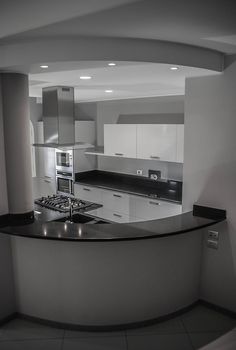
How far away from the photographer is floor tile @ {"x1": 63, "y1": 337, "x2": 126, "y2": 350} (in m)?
2.60

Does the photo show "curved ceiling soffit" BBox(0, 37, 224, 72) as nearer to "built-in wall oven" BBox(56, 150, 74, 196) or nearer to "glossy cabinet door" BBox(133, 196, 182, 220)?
"glossy cabinet door" BBox(133, 196, 182, 220)

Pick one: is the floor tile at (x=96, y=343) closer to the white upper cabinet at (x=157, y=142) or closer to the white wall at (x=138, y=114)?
the white upper cabinet at (x=157, y=142)

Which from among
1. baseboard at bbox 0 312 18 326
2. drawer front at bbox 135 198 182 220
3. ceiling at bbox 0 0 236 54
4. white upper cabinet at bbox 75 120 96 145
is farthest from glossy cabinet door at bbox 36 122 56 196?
ceiling at bbox 0 0 236 54

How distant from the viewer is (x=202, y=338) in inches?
107

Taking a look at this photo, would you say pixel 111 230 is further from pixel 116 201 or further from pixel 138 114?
pixel 138 114

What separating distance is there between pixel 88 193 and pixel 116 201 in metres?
0.71

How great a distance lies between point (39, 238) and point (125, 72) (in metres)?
1.64

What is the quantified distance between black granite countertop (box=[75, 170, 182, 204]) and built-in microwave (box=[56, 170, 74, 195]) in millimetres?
135

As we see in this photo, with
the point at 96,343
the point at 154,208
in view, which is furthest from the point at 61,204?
the point at 96,343

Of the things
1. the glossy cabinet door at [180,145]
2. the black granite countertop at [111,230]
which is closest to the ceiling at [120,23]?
the black granite countertop at [111,230]

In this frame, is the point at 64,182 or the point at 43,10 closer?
the point at 43,10

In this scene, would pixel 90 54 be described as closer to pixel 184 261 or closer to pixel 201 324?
pixel 184 261

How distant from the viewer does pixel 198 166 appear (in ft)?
10.2

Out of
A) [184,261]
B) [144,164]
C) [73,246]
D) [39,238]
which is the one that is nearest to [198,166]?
[184,261]
